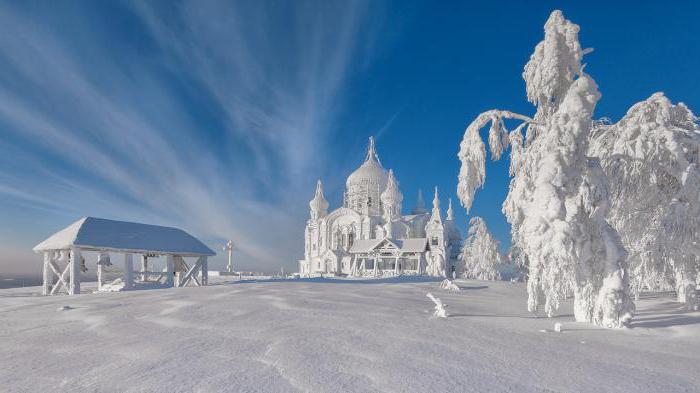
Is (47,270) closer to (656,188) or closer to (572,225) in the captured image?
(572,225)

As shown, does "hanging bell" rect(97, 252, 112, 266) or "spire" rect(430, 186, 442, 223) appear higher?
"spire" rect(430, 186, 442, 223)

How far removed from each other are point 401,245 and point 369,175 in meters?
20.9

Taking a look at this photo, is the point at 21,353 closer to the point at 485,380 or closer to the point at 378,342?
the point at 378,342

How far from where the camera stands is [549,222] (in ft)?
28.6

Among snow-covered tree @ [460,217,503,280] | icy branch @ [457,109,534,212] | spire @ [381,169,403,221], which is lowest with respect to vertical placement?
snow-covered tree @ [460,217,503,280]

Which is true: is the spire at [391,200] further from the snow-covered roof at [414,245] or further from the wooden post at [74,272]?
the wooden post at [74,272]

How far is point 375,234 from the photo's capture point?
5875 cm

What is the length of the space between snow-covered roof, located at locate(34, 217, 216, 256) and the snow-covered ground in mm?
9453

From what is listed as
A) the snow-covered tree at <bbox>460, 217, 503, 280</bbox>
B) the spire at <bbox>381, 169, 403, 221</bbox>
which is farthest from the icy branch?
the spire at <bbox>381, 169, 403, 221</bbox>

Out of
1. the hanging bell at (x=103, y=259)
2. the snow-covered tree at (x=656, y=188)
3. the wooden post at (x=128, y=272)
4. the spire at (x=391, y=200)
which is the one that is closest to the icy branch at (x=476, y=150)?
the snow-covered tree at (x=656, y=188)

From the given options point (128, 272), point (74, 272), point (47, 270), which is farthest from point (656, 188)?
point (47, 270)

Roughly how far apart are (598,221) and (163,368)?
8911mm

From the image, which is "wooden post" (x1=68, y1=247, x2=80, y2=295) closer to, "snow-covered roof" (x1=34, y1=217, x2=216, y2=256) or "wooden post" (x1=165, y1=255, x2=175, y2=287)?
"snow-covered roof" (x1=34, y1=217, x2=216, y2=256)

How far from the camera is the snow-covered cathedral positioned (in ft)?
158
